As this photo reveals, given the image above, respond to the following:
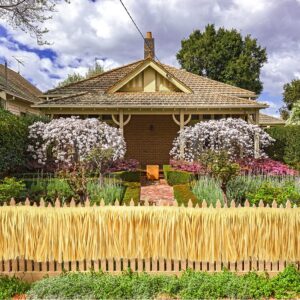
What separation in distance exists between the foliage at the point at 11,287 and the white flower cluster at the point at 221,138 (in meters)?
11.1

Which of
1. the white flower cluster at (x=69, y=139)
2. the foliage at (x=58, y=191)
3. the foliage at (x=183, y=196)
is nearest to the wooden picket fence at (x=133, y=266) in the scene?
the foliage at (x=183, y=196)

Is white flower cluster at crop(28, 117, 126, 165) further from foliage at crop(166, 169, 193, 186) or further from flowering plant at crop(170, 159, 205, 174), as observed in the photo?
flowering plant at crop(170, 159, 205, 174)

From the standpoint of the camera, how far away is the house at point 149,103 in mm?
17703

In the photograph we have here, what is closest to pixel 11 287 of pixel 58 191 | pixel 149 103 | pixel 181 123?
pixel 58 191

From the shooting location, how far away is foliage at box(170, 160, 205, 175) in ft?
46.8

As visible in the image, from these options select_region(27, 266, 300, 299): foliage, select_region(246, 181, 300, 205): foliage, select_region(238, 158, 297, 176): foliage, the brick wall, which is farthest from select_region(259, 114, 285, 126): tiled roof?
select_region(27, 266, 300, 299): foliage

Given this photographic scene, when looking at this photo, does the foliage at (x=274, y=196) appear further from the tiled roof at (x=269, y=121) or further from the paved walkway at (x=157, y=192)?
the tiled roof at (x=269, y=121)

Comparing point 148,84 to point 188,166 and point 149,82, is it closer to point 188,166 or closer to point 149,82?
point 149,82

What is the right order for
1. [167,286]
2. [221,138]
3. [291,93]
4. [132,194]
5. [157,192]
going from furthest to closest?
[291,93], [221,138], [157,192], [132,194], [167,286]

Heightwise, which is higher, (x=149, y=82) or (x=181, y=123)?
(x=149, y=82)

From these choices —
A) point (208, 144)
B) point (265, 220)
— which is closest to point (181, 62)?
point (208, 144)

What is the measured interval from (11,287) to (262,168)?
39.6ft

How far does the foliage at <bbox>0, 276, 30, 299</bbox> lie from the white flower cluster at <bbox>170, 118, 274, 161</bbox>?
11.1 metres

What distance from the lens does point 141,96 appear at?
734 inches
